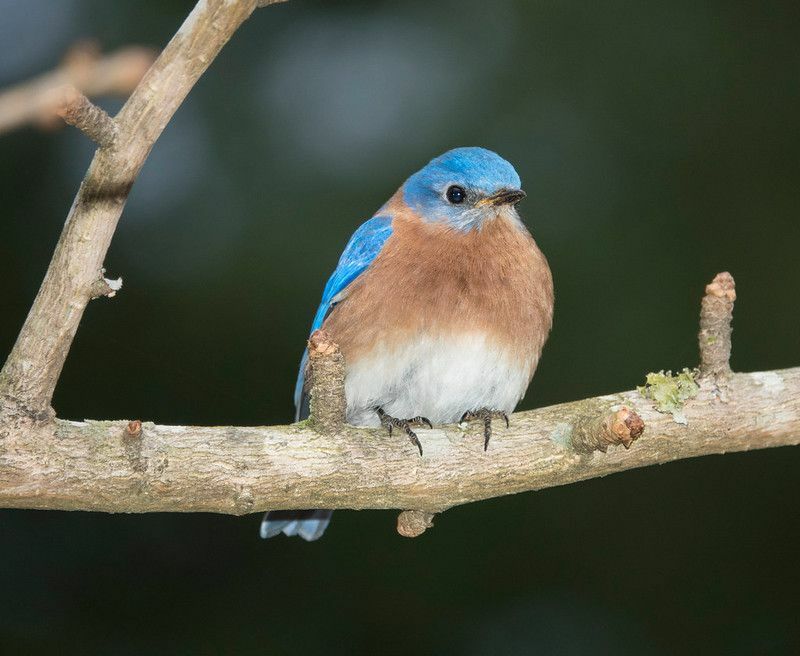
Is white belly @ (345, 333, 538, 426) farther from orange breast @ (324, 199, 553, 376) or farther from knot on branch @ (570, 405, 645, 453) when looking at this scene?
knot on branch @ (570, 405, 645, 453)

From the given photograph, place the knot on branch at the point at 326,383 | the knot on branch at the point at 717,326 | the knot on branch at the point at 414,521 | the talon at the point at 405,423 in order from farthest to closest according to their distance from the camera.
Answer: the knot on branch at the point at 414,521
the talon at the point at 405,423
the knot on branch at the point at 717,326
the knot on branch at the point at 326,383

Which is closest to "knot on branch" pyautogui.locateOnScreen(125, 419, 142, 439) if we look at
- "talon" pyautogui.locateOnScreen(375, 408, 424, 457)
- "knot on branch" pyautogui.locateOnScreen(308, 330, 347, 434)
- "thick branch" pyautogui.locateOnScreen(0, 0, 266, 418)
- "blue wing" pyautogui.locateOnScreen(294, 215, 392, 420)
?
"thick branch" pyautogui.locateOnScreen(0, 0, 266, 418)

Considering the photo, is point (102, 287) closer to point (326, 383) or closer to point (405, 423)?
point (326, 383)

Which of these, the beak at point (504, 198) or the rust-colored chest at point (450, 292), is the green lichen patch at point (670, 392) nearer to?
the rust-colored chest at point (450, 292)

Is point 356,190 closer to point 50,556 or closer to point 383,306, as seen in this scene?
point 383,306

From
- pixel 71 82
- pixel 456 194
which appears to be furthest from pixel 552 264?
pixel 71 82

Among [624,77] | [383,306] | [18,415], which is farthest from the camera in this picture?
[624,77]

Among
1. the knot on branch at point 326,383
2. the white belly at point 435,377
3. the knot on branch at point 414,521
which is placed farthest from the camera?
the white belly at point 435,377

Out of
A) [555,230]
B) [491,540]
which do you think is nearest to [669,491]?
[491,540]

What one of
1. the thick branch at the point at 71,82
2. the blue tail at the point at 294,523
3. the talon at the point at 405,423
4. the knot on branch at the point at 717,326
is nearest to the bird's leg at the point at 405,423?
the talon at the point at 405,423
